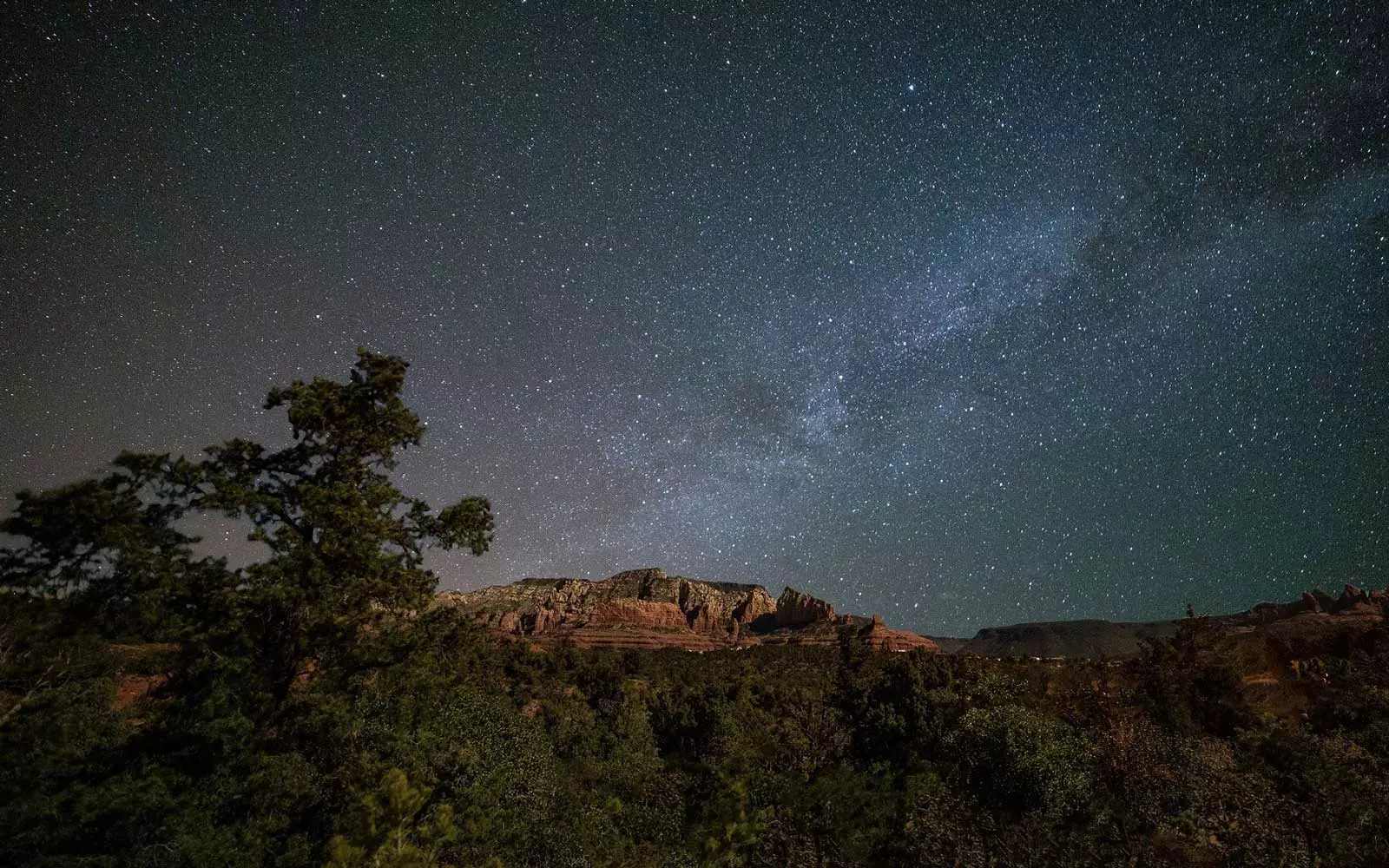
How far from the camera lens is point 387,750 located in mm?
22453

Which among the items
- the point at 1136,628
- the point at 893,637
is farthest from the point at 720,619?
the point at 1136,628

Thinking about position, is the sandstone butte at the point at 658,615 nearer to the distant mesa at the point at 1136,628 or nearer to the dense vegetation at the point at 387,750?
the distant mesa at the point at 1136,628

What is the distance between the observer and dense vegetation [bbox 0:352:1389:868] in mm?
17359

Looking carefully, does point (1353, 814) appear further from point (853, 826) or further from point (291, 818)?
point (291, 818)

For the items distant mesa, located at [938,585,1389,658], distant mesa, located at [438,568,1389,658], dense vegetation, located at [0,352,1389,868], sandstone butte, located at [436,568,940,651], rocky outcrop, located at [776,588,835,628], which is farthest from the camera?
rocky outcrop, located at [776,588,835,628]

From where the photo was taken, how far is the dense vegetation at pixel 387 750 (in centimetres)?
1736

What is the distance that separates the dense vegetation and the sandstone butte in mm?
92858

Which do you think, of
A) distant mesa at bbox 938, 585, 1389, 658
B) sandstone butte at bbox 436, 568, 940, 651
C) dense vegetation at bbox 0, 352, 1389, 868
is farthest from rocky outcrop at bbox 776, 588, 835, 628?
dense vegetation at bbox 0, 352, 1389, 868

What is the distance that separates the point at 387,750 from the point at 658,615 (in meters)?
139

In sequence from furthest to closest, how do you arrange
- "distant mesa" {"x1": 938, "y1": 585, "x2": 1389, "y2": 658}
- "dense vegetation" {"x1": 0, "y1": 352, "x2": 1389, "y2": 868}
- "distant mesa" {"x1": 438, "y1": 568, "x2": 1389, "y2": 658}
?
"distant mesa" {"x1": 438, "y1": 568, "x2": 1389, "y2": 658}
"distant mesa" {"x1": 938, "y1": 585, "x2": 1389, "y2": 658}
"dense vegetation" {"x1": 0, "y1": 352, "x2": 1389, "y2": 868}

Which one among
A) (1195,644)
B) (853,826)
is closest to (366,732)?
(853,826)

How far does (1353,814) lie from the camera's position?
67.9ft

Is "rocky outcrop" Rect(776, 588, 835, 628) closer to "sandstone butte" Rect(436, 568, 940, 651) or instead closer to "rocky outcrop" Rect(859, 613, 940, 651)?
"sandstone butte" Rect(436, 568, 940, 651)

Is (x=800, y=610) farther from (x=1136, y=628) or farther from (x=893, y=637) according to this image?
(x=1136, y=628)
